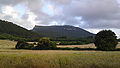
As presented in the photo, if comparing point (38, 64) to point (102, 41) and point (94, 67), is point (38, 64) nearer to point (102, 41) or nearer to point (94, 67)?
point (94, 67)

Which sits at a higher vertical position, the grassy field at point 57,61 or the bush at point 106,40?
the bush at point 106,40

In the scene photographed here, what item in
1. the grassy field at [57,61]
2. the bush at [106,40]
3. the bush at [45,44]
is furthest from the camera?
the bush at [45,44]

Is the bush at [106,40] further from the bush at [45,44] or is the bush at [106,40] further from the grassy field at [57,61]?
the grassy field at [57,61]

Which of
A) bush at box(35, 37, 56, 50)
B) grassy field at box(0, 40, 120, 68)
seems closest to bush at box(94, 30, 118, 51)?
bush at box(35, 37, 56, 50)

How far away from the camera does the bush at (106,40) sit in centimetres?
7994

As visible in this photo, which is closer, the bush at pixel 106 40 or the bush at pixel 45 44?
the bush at pixel 106 40

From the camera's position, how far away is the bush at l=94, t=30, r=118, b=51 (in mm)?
79938

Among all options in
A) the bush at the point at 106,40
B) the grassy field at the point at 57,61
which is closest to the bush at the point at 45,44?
the bush at the point at 106,40

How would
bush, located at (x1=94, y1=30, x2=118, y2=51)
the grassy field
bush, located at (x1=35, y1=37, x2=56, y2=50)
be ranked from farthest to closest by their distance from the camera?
bush, located at (x1=35, y1=37, x2=56, y2=50)
bush, located at (x1=94, y1=30, x2=118, y2=51)
the grassy field

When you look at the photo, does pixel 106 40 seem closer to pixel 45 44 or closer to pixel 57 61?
pixel 45 44

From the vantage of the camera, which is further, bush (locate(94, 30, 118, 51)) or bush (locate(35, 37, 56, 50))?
bush (locate(35, 37, 56, 50))

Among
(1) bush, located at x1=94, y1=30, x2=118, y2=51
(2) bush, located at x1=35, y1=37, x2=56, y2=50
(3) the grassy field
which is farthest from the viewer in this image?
(2) bush, located at x1=35, y1=37, x2=56, y2=50

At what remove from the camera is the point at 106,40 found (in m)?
81.1

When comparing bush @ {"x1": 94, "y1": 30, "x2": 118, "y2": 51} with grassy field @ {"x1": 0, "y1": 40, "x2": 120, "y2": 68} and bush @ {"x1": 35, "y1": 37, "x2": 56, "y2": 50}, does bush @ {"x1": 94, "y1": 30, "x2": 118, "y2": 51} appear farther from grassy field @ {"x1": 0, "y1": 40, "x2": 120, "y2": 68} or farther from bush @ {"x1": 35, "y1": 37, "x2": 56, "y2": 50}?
grassy field @ {"x1": 0, "y1": 40, "x2": 120, "y2": 68}
